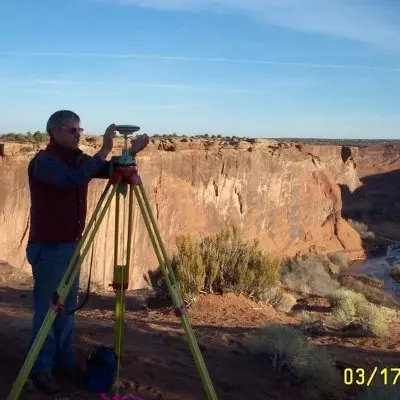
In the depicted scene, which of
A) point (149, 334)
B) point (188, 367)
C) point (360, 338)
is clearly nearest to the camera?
point (188, 367)

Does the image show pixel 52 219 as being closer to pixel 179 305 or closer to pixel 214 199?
pixel 179 305

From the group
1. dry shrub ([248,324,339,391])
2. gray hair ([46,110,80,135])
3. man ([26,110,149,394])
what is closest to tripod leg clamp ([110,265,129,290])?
man ([26,110,149,394])

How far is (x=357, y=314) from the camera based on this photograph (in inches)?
453

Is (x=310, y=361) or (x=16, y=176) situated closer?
(x=310, y=361)

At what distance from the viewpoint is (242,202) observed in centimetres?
2394

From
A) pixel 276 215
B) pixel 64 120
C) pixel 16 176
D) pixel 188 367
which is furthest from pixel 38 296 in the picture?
pixel 276 215

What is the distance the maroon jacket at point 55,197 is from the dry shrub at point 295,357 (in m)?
2.34

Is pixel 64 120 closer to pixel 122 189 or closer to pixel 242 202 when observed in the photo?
pixel 122 189

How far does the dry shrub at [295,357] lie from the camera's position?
5102mm

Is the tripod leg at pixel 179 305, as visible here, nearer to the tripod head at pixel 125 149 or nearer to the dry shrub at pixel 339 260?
the tripod head at pixel 125 149

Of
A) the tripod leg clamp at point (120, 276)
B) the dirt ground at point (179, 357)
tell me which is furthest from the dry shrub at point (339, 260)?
the tripod leg clamp at point (120, 276)

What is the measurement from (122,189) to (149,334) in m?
2.84

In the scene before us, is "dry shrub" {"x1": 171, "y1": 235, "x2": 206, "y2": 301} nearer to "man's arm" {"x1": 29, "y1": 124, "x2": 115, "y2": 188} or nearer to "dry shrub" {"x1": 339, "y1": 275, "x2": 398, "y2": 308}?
"man's arm" {"x1": 29, "y1": 124, "x2": 115, "y2": 188}

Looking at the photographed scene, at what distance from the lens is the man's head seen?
13.1 feet
